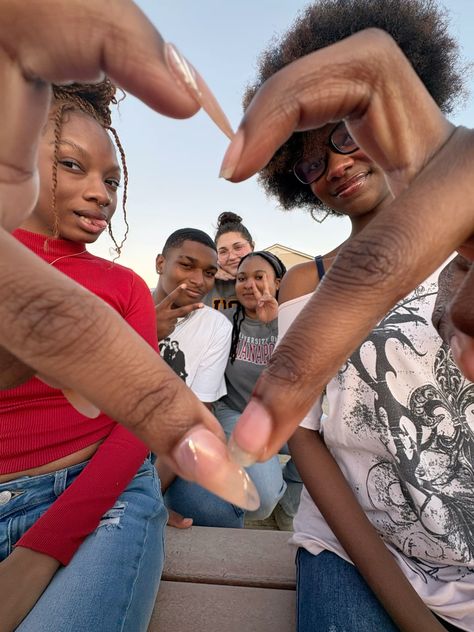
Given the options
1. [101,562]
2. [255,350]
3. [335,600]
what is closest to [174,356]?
[255,350]

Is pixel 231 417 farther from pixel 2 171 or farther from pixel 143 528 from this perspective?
pixel 2 171

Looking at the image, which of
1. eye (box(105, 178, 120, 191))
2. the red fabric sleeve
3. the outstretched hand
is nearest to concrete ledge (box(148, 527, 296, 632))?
the red fabric sleeve

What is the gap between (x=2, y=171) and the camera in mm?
522

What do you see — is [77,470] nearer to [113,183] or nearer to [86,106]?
[113,183]

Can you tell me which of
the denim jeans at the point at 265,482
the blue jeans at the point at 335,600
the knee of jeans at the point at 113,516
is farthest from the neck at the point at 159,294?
the blue jeans at the point at 335,600

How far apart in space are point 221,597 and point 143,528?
1.19ft

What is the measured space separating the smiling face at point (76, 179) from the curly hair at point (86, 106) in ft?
0.05

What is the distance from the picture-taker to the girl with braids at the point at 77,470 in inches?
37.5

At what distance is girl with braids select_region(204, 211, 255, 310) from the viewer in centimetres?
346

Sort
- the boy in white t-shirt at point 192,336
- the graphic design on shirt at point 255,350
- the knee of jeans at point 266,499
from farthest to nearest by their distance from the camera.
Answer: the graphic design on shirt at point 255,350
the knee of jeans at point 266,499
the boy in white t-shirt at point 192,336

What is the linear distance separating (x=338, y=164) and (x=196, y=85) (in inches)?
41.8

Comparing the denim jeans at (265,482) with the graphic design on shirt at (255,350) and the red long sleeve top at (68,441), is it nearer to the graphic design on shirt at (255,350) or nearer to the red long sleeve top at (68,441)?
the graphic design on shirt at (255,350)

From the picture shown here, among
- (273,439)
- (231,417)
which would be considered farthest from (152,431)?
(231,417)

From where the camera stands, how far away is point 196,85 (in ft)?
1.56
